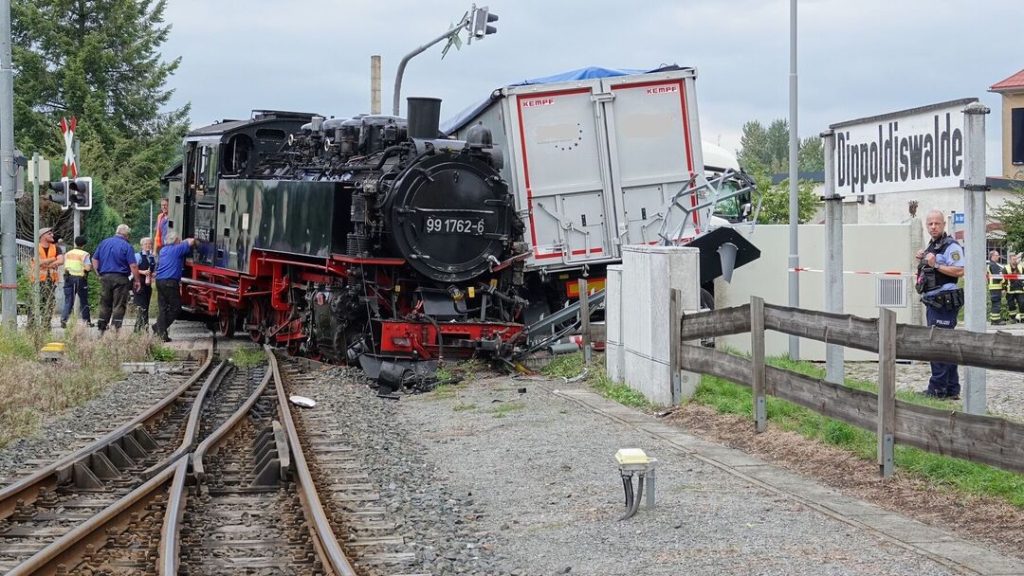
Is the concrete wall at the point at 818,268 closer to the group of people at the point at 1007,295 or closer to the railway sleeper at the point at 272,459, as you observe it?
the railway sleeper at the point at 272,459

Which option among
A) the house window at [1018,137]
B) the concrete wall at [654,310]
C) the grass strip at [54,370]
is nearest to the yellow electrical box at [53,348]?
the grass strip at [54,370]

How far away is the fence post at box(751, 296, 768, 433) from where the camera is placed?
382 inches

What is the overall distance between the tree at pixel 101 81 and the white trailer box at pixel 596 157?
107 feet

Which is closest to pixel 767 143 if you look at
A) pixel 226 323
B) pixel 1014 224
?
pixel 1014 224

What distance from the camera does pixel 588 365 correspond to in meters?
14.6

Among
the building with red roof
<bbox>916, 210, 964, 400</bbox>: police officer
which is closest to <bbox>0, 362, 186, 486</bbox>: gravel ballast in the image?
<bbox>916, 210, 964, 400</bbox>: police officer

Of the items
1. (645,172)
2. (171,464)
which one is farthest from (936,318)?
(171,464)

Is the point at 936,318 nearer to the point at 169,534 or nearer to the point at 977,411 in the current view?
the point at 977,411

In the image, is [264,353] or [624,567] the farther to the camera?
[264,353]

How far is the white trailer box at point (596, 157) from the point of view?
15570mm

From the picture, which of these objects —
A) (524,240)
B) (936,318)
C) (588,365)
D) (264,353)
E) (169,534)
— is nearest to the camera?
(169,534)

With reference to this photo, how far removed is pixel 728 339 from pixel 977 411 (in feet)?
26.0

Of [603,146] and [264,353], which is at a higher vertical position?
[603,146]

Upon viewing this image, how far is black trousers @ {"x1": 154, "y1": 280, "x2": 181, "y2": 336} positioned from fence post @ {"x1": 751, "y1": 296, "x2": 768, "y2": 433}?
1192cm
